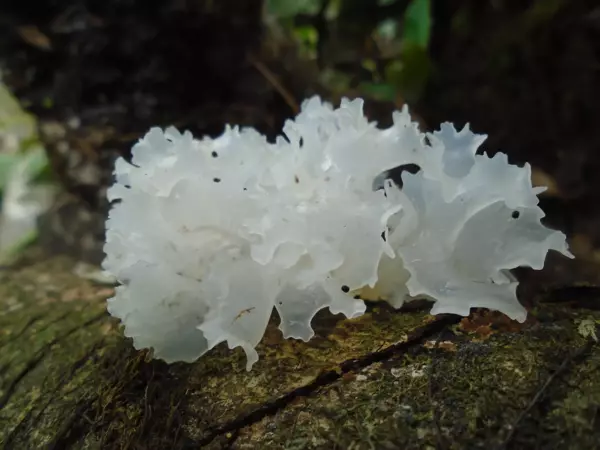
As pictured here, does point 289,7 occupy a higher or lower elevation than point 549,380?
higher

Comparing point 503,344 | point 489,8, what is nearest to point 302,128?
point 503,344

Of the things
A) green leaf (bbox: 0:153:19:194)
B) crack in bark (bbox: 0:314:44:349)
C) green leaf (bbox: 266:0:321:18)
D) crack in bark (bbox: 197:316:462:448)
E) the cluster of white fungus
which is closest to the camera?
crack in bark (bbox: 197:316:462:448)

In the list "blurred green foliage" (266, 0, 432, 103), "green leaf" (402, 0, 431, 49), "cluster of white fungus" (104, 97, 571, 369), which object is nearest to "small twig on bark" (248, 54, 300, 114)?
"blurred green foliage" (266, 0, 432, 103)

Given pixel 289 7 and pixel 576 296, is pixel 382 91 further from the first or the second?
pixel 576 296

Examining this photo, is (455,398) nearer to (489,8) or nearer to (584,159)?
(584,159)

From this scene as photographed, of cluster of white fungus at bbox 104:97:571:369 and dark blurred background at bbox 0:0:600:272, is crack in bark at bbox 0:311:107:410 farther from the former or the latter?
dark blurred background at bbox 0:0:600:272

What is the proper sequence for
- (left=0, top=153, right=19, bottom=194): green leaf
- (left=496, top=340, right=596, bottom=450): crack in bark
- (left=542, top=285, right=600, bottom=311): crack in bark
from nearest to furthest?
1. (left=496, top=340, right=596, bottom=450): crack in bark
2. (left=542, top=285, right=600, bottom=311): crack in bark
3. (left=0, top=153, right=19, bottom=194): green leaf

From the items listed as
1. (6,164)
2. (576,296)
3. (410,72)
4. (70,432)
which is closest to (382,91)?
(410,72)

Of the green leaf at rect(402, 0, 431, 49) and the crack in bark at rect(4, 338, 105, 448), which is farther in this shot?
the green leaf at rect(402, 0, 431, 49)
